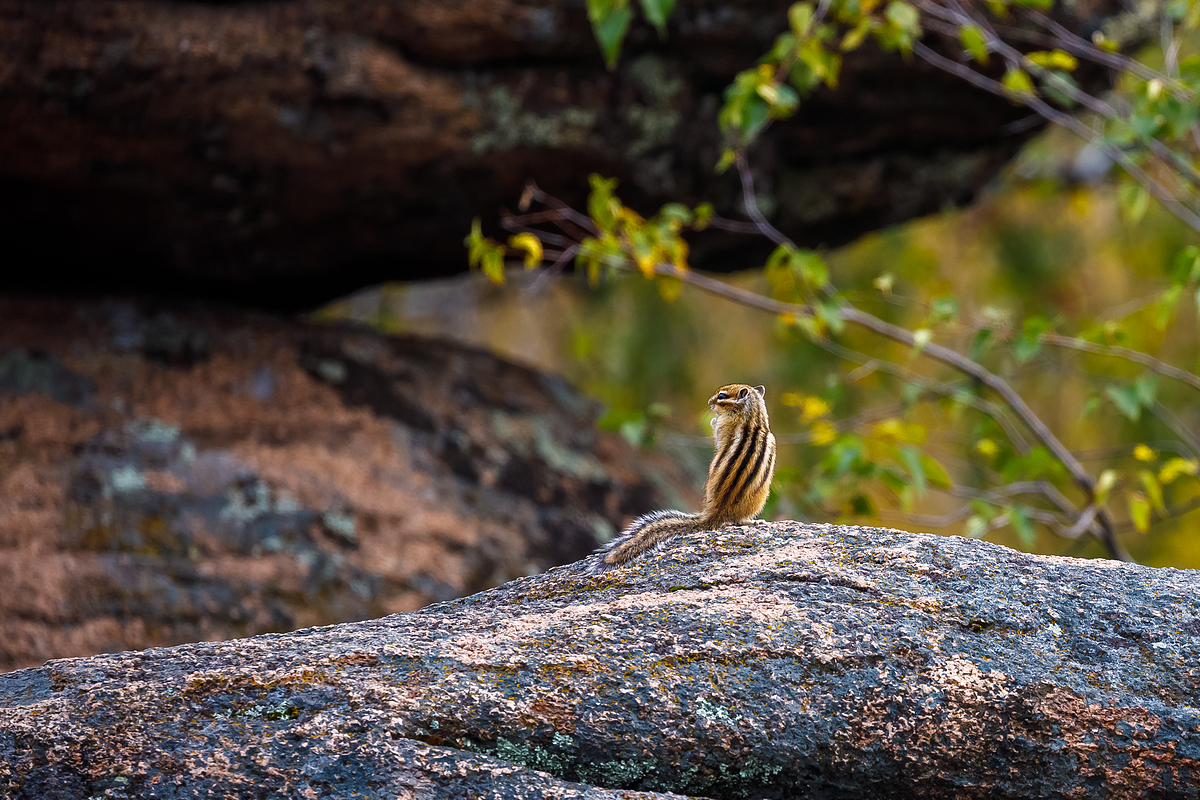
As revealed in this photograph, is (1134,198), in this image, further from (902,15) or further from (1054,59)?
(902,15)

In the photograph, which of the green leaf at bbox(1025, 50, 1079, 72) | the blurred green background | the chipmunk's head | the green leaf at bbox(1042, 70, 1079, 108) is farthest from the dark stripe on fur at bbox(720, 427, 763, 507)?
the blurred green background

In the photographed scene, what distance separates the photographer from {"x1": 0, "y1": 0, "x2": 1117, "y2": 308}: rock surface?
17.0 feet

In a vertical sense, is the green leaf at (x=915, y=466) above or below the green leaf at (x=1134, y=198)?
below

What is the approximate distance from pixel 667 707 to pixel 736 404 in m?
1.85

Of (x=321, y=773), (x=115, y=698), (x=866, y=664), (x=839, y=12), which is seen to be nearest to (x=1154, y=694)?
(x=866, y=664)

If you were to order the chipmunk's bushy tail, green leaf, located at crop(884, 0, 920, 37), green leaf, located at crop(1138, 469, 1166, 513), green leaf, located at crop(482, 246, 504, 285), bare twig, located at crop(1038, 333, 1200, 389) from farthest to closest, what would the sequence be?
bare twig, located at crop(1038, 333, 1200, 389)
green leaf, located at crop(482, 246, 504, 285)
green leaf, located at crop(1138, 469, 1166, 513)
green leaf, located at crop(884, 0, 920, 37)
the chipmunk's bushy tail

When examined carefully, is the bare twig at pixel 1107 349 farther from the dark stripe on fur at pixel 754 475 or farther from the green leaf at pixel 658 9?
the green leaf at pixel 658 9

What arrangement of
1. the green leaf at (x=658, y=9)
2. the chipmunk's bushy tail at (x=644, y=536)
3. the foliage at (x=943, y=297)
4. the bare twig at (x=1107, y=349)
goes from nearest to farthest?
the chipmunk's bushy tail at (x=644, y=536), the green leaf at (x=658, y=9), the foliage at (x=943, y=297), the bare twig at (x=1107, y=349)

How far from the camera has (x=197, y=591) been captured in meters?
5.41

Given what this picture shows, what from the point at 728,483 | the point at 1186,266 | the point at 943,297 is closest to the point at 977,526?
the point at 943,297

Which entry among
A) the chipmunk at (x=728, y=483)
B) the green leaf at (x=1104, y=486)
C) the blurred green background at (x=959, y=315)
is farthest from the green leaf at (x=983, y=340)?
the blurred green background at (x=959, y=315)

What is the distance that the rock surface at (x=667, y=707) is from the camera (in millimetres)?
2248

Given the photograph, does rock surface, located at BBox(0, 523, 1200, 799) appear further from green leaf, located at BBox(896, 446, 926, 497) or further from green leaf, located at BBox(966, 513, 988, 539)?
green leaf, located at BBox(966, 513, 988, 539)

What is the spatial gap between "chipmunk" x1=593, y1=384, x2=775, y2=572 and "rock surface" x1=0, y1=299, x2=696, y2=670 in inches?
88.1
